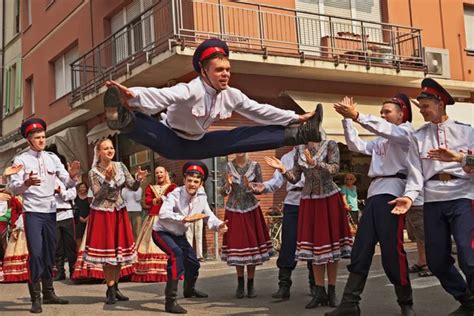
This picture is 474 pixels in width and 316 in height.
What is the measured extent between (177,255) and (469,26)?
45.6 feet

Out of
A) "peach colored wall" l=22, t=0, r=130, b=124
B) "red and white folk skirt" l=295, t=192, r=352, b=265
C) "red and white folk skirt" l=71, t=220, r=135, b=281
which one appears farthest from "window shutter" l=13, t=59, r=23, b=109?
"red and white folk skirt" l=295, t=192, r=352, b=265

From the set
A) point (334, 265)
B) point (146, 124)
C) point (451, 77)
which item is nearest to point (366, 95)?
point (451, 77)

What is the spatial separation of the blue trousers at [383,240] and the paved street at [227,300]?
2.15 feet

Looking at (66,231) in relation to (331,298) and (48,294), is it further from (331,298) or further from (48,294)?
(331,298)

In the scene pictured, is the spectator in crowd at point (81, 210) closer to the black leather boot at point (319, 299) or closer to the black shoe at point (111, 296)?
the black shoe at point (111, 296)

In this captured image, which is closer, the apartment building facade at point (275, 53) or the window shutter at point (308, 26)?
the apartment building facade at point (275, 53)

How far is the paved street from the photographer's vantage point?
262 inches

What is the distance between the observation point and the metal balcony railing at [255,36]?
1374cm

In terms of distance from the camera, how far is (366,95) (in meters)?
16.0

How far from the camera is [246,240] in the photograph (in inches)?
312

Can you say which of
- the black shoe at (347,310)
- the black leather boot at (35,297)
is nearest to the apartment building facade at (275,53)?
the black leather boot at (35,297)

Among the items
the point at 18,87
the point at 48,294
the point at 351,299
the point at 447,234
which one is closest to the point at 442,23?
the point at 447,234

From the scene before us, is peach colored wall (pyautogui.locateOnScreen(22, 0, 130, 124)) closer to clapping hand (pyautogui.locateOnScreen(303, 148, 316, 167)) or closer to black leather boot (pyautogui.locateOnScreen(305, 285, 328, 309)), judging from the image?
clapping hand (pyautogui.locateOnScreen(303, 148, 316, 167))

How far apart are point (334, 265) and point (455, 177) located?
5.87 ft
